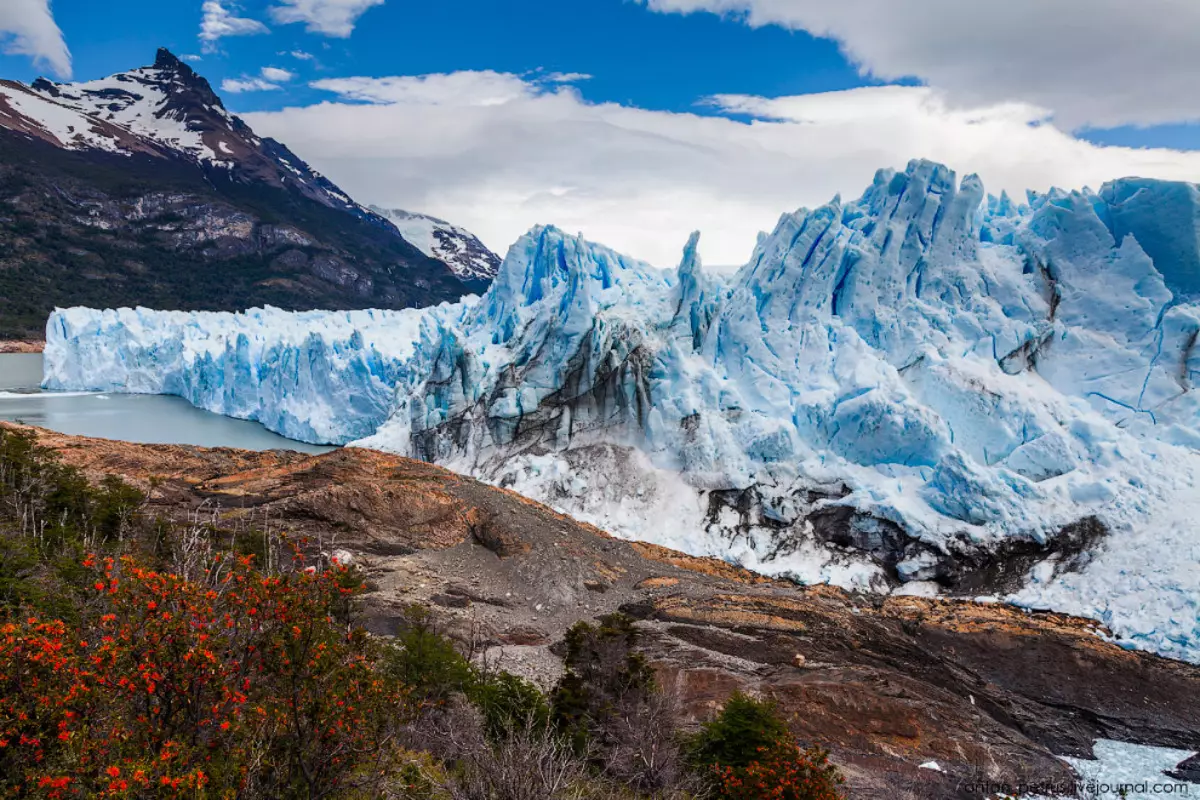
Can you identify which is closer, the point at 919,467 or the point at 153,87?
the point at 919,467

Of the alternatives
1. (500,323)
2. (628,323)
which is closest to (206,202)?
(500,323)

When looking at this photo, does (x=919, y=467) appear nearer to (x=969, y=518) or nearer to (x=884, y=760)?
(x=969, y=518)

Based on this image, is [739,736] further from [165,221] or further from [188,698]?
[165,221]

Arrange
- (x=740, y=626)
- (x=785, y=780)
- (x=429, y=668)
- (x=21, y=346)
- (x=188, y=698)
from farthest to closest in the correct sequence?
(x=21, y=346), (x=740, y=626), (x=429, y=668), (x=785, y=780), (x=188, y=698)

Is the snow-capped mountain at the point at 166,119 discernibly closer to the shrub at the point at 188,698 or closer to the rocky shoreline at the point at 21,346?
the rocky shoreline at the point at 21,346

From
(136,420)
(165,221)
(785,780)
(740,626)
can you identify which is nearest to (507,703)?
(785,780)

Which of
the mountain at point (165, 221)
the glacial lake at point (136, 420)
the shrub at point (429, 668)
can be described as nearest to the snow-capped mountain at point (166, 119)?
the mountain at point (165, 221)

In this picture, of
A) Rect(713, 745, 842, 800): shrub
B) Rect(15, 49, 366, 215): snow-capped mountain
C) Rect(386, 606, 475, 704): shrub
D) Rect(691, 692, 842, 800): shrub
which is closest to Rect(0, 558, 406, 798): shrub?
Rect(713, 745, 842, 800): shrub

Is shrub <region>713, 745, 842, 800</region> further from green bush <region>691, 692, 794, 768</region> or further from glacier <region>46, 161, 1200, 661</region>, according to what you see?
glacier <region>46, 161, 1200, 661</region>
